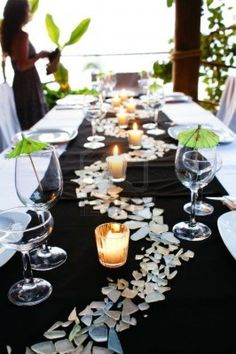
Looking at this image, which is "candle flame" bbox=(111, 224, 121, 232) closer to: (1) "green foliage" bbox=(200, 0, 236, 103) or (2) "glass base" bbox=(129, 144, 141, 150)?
(2) "glass base" bbox=(129, 144, 141, 150)

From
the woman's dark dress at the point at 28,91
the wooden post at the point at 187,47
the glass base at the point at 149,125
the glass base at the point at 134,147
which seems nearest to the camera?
the glass base at the point at 134,147

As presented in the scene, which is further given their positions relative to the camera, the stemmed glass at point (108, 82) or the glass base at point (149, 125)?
the stemmed glass at point (108, 82)

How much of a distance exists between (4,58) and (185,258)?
242cm

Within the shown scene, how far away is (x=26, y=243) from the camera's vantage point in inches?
26.0

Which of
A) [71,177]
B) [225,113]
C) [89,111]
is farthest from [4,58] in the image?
[71,177]

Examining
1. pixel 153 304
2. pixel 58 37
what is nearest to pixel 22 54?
pixel 58 37

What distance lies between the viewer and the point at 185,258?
0.78m

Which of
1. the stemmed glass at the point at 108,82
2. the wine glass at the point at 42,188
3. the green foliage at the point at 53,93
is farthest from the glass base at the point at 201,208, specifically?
the green foliage at the point at 53,93

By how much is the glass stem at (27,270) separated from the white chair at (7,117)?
141 centimetres

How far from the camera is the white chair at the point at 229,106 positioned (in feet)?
7.02

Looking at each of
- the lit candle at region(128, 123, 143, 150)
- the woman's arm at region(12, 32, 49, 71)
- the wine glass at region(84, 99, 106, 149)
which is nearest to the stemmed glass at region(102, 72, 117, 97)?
the woman's arm at region(12, 32, 49, 71)

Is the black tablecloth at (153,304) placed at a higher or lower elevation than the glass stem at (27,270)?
lower

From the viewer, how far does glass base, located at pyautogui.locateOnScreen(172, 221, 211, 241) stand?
86cm

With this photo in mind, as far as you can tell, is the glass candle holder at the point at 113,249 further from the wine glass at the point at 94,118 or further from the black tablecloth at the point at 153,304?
the wine glass at the point at 94,118
